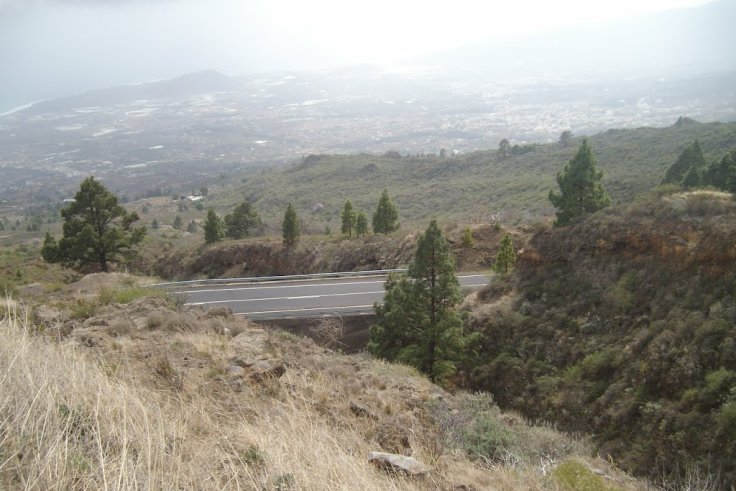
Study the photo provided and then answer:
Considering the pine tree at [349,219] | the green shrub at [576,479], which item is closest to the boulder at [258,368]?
the green shrub at [576,479]

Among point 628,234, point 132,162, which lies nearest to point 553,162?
point 628,234

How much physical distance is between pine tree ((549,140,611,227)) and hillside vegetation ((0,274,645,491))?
10.7 m

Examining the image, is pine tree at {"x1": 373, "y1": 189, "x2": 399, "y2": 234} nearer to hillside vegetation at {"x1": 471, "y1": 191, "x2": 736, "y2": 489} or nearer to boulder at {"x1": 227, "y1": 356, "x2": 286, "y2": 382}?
hillside vegetation at {"x1": 471, "y1": 191, "x2": 736, "y2": 489}

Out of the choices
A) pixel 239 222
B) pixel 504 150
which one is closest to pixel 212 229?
pixel 239 222

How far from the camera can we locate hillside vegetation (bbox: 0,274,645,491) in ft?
10.3

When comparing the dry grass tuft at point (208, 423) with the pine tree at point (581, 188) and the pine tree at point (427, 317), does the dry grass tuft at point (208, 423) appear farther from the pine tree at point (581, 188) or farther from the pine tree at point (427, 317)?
the pine tree at point (581, 188)

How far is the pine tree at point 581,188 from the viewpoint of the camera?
17422 millimetres

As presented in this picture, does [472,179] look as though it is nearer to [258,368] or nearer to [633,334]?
[633,334]

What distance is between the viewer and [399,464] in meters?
4.21

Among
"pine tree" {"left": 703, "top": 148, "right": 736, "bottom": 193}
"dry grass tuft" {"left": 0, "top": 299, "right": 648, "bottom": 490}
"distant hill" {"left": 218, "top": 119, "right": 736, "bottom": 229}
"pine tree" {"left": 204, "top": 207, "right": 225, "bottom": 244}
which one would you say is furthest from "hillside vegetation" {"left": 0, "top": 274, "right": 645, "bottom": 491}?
"distant hill" {"left": 218, "top": 119, "right": 736, "bottom": 229}

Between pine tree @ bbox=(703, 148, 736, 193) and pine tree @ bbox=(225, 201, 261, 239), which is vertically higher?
pine tree @ bbox=(703, 148, 736, 193)

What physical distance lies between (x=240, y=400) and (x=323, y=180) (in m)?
76.6

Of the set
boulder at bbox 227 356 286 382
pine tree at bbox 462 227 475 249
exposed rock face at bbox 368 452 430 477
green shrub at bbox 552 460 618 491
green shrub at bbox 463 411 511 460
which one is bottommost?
pine tree at bbox 462 227 475 249

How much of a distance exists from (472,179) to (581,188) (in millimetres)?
48839
